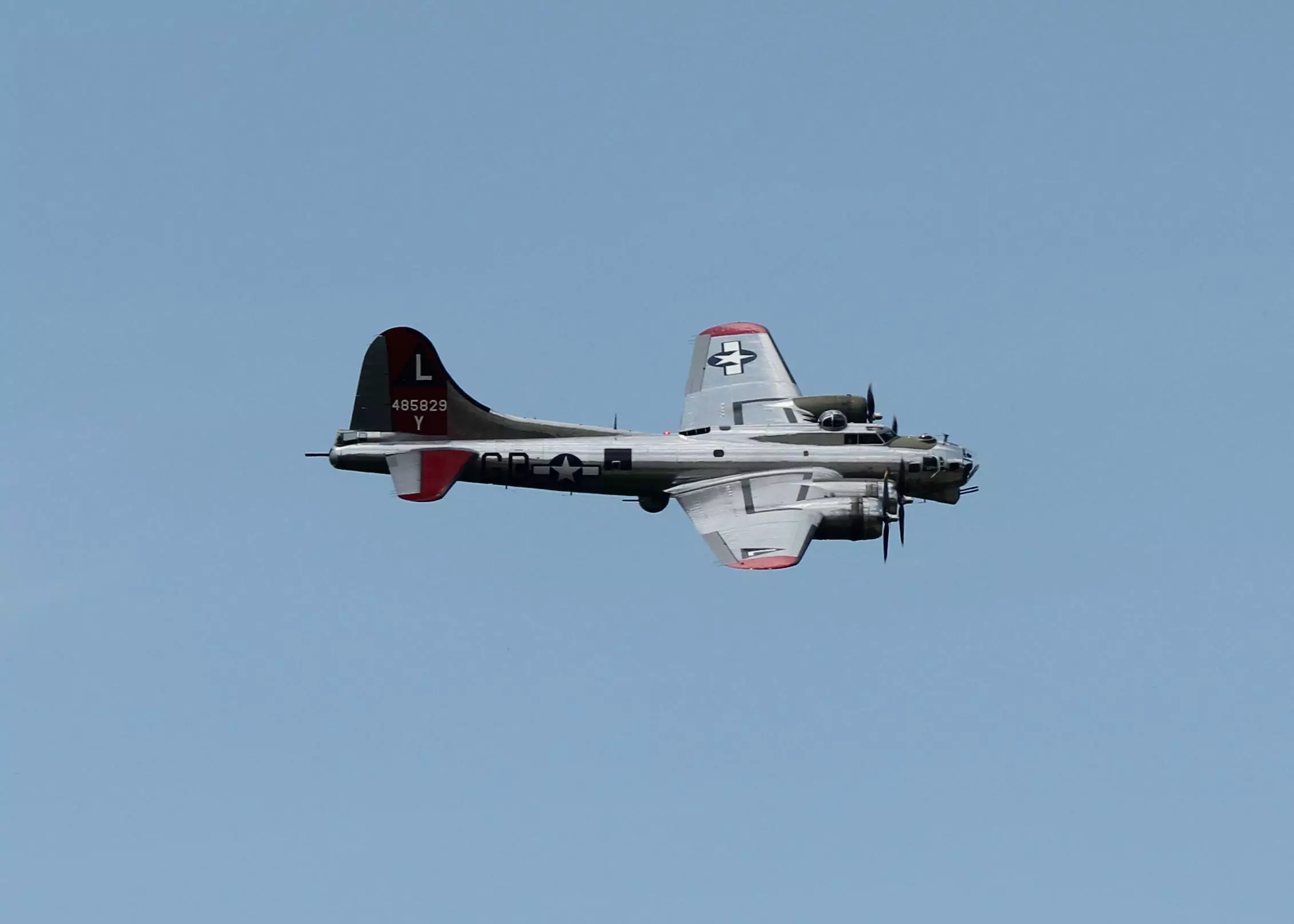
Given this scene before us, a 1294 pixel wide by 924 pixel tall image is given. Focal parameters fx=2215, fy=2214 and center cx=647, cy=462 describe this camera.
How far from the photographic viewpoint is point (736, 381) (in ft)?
246

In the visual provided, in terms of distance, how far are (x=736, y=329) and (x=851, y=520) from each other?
1174 cm

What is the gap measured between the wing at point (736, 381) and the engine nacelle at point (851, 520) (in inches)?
226

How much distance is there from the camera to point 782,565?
6531 centimetres

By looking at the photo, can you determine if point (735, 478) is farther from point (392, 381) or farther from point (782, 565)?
point (392, 381)

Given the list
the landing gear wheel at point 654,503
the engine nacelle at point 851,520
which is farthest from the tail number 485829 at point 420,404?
the engine nacelle at point 851,520

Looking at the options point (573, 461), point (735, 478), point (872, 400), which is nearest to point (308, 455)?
point (573, 461)

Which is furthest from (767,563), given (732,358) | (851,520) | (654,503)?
(732,358)

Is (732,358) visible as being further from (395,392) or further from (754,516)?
(395,392)

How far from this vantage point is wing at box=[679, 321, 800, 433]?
73.8 metres

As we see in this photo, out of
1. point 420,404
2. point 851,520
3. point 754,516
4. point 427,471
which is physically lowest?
point 851,520

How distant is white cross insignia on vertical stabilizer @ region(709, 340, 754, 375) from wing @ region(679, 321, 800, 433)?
2 cm

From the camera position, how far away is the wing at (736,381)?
73.8 m

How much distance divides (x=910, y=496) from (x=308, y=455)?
1958 centimetres

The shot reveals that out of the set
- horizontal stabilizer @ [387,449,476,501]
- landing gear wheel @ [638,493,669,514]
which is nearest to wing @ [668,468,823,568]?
landing gear wheel @ [638,493,669,514]
